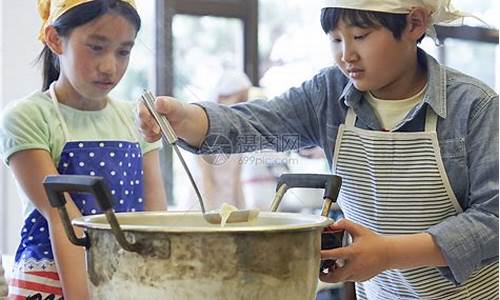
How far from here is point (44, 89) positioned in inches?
37.8

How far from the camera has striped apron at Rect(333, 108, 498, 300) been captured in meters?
0.87

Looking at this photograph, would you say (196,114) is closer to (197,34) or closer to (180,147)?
(180,147)

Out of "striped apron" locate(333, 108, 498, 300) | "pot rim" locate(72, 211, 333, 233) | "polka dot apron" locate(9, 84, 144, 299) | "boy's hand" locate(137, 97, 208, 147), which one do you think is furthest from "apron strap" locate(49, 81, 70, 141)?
"striped apron" locate(333, 108, 498, 300)

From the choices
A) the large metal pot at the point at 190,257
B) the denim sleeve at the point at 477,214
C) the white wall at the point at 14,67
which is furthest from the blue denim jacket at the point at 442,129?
the white wall at the point at 14,67

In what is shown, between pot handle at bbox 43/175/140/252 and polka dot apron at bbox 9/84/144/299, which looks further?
polka dot apron at bbox 9/84/144/299

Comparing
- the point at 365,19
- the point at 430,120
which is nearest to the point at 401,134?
the point at 430,120

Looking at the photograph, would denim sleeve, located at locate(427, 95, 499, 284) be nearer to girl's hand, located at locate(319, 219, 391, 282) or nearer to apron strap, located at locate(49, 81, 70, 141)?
girl's hand, located at locate(319, 219, 391, 282)

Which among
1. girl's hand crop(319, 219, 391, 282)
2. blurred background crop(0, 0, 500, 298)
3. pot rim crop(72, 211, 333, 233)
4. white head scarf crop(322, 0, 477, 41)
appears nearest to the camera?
pot rim crop(72, 211, 333, 233)

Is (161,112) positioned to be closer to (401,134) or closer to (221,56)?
(401,134)

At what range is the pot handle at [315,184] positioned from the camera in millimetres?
725

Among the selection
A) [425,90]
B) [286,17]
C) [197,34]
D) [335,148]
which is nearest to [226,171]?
[335,148]

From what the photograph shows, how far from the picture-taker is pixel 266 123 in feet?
3.02

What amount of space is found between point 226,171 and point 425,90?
35cm

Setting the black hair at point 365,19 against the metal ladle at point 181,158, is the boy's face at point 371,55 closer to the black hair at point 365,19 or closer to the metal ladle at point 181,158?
the black hair at point 365,19
